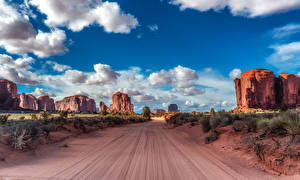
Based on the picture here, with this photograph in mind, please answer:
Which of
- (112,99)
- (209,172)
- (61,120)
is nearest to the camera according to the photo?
(209,172)

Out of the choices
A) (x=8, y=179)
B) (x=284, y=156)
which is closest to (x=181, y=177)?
(x=284, y=156)

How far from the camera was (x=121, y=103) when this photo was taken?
6718 inches

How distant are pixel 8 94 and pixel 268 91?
146530mm

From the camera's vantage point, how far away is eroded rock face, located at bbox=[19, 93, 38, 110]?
490 ft

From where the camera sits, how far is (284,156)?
18.3 ft

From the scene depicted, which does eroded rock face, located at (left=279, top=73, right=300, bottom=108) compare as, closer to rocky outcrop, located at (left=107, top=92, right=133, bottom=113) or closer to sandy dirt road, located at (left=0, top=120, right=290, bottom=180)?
sandy dirt road, located at (left=0, top=120, right=290, bottom=180)

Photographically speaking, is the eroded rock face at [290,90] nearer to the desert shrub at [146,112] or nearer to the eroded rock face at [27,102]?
the desert shrub at [146,112]

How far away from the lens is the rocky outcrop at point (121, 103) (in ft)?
547

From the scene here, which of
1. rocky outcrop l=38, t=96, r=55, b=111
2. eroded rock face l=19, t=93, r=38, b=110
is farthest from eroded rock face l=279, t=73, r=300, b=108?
rocky outcrop l=38, t=96, r=55, b=111

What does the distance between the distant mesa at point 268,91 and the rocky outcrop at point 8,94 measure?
123289 millimetres

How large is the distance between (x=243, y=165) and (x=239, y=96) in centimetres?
10899

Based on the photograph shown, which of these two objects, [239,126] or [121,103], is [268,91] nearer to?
[239,126]

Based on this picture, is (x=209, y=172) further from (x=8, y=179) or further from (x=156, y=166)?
(x=8, y=179)

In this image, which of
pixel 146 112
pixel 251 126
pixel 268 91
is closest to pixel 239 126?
pixel 251 126
